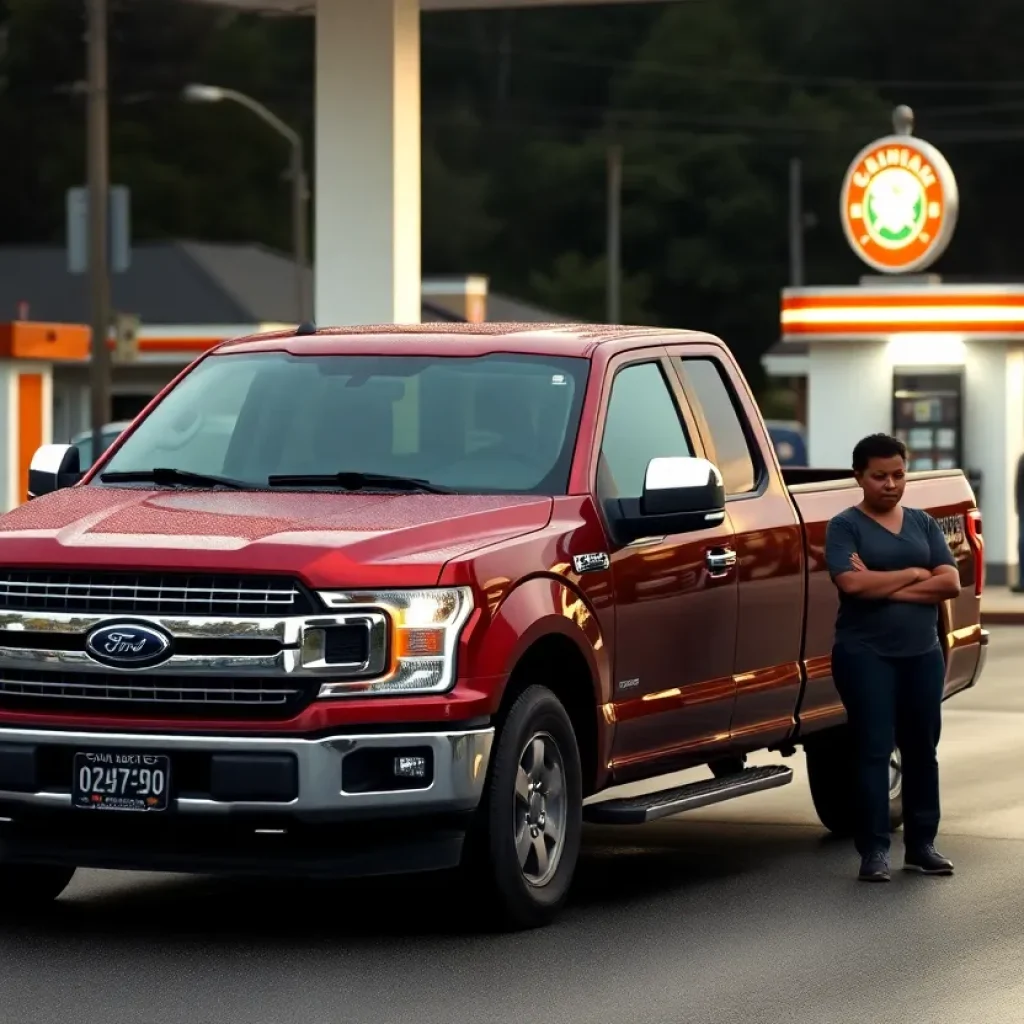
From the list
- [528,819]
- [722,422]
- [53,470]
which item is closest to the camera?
[528,819]

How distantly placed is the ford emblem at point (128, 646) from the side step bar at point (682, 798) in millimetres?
1695

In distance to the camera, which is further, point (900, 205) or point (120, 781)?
point (900, 205)

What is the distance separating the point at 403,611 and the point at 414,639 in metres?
0.09

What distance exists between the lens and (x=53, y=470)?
10727mm

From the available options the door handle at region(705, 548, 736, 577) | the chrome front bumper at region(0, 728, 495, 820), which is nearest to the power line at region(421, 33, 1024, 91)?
the door handle at region(705, 548, 736, 577)

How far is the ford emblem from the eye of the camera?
8.85 m

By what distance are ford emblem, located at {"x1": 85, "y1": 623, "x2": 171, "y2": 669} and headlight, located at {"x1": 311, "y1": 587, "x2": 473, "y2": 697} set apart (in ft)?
1.81

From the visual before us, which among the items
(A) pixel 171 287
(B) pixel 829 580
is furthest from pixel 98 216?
(A) pixel 171 287

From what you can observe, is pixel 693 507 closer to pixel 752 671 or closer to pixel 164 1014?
pixel 752 671

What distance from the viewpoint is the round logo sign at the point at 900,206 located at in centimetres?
3253

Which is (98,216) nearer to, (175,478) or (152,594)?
(175,478)

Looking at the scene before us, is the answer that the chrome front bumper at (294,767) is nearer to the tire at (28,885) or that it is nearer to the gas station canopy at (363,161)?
the tire at (28,885)

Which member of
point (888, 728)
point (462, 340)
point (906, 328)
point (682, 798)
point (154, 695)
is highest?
point (906, 328)

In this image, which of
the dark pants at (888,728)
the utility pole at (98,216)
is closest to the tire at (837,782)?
the dark pants at (888,728)
